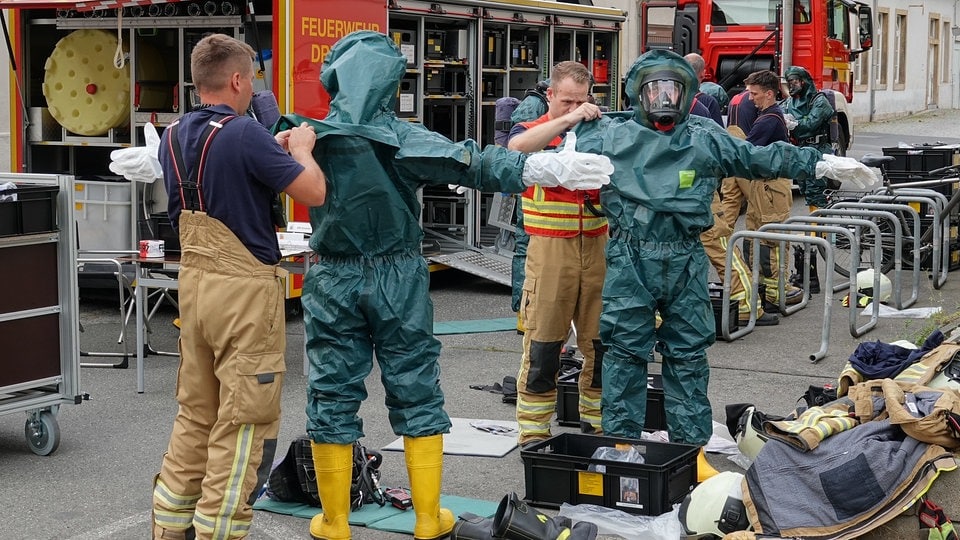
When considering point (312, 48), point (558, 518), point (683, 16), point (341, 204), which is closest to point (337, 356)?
point (341, 204)

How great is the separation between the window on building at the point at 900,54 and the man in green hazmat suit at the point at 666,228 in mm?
36053

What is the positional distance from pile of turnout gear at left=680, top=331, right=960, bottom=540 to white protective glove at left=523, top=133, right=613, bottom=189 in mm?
1226

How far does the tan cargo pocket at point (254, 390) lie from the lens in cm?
455

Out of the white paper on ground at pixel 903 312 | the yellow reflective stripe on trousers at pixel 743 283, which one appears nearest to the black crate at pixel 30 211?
the yellow reflective stripe on trousers at pixel 743 283

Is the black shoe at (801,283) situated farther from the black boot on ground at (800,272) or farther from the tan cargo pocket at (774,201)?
the tan cargo pocket at (774,201)

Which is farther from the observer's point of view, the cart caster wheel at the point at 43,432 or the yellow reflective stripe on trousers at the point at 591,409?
the yellow reflective stripe on trousers at the point at 591,409

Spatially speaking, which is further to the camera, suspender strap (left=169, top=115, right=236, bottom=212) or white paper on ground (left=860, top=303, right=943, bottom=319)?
white paper on ground (left=860, top=303, right=943, bottom=319)

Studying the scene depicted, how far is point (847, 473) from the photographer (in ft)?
15.7

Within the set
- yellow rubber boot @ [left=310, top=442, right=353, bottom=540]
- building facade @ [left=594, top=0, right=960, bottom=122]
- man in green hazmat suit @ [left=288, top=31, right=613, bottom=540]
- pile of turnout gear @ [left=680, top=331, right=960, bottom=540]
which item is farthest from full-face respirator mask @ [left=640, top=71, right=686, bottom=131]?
building facade @ [left=594, top=0, right=960, bottom=122]

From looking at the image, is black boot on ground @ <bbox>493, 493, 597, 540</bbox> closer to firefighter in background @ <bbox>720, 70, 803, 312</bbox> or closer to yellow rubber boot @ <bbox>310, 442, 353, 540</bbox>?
yellow rubber boot @ <bbox>310, 442, 353, 540</bbox>

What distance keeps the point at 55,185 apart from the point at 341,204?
218 cm

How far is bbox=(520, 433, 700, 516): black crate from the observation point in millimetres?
5371

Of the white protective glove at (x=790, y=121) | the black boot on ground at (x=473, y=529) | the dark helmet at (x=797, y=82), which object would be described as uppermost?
the dark helmet at (x=797, y=82)

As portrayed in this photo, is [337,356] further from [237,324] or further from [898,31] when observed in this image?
[898,31]
